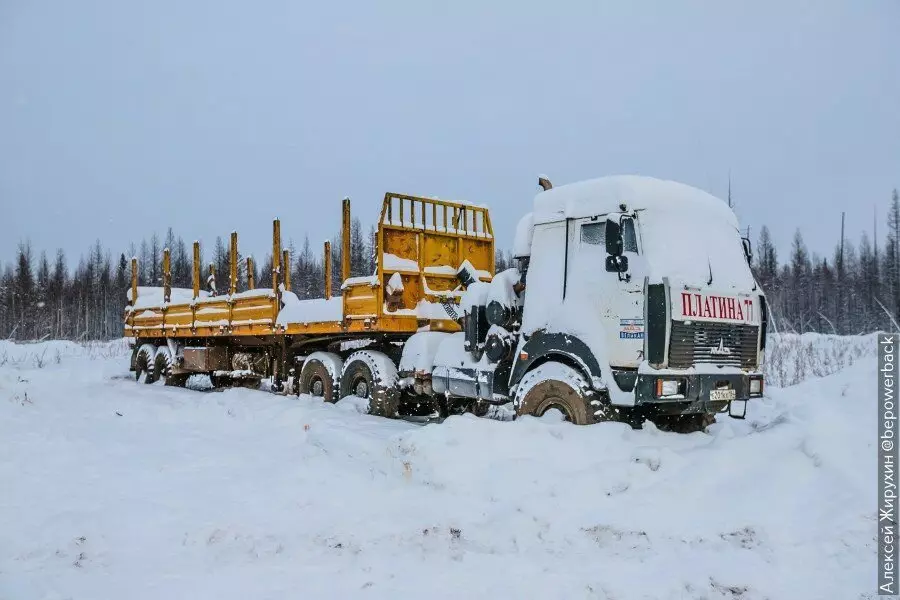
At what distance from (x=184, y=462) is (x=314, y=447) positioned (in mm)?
1175

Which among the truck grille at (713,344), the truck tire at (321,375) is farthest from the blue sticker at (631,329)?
the truck tire at (321,375)

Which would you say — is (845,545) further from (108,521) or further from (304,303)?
(304,303)

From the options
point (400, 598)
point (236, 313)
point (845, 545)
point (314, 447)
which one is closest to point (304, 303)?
point (236, 313)

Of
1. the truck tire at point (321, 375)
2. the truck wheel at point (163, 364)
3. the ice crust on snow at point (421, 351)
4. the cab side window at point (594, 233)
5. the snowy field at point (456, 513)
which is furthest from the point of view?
the truck wheel at point (163, 364)

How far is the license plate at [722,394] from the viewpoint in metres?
6.35

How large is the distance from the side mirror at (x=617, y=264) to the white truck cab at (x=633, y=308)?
0.04 feet

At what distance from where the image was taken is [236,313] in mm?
13070

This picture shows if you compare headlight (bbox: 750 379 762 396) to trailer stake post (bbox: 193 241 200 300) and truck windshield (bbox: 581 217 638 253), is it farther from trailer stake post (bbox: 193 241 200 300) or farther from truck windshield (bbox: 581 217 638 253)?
trailer stake post (bbox: 193 241 200 300)

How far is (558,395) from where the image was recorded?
6.60 meters

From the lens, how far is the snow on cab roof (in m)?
6.60

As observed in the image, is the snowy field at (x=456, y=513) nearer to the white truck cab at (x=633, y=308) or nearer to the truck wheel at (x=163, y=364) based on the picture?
the white truck cab at (x=633, y=308)

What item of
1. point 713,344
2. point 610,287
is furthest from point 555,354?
point 713,344

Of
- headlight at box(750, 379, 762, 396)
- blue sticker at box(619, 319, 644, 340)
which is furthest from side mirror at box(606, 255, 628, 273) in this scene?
headlight at box(750, 379, 762, 396)

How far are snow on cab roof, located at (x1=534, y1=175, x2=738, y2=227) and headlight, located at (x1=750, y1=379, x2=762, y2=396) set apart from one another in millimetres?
1754
